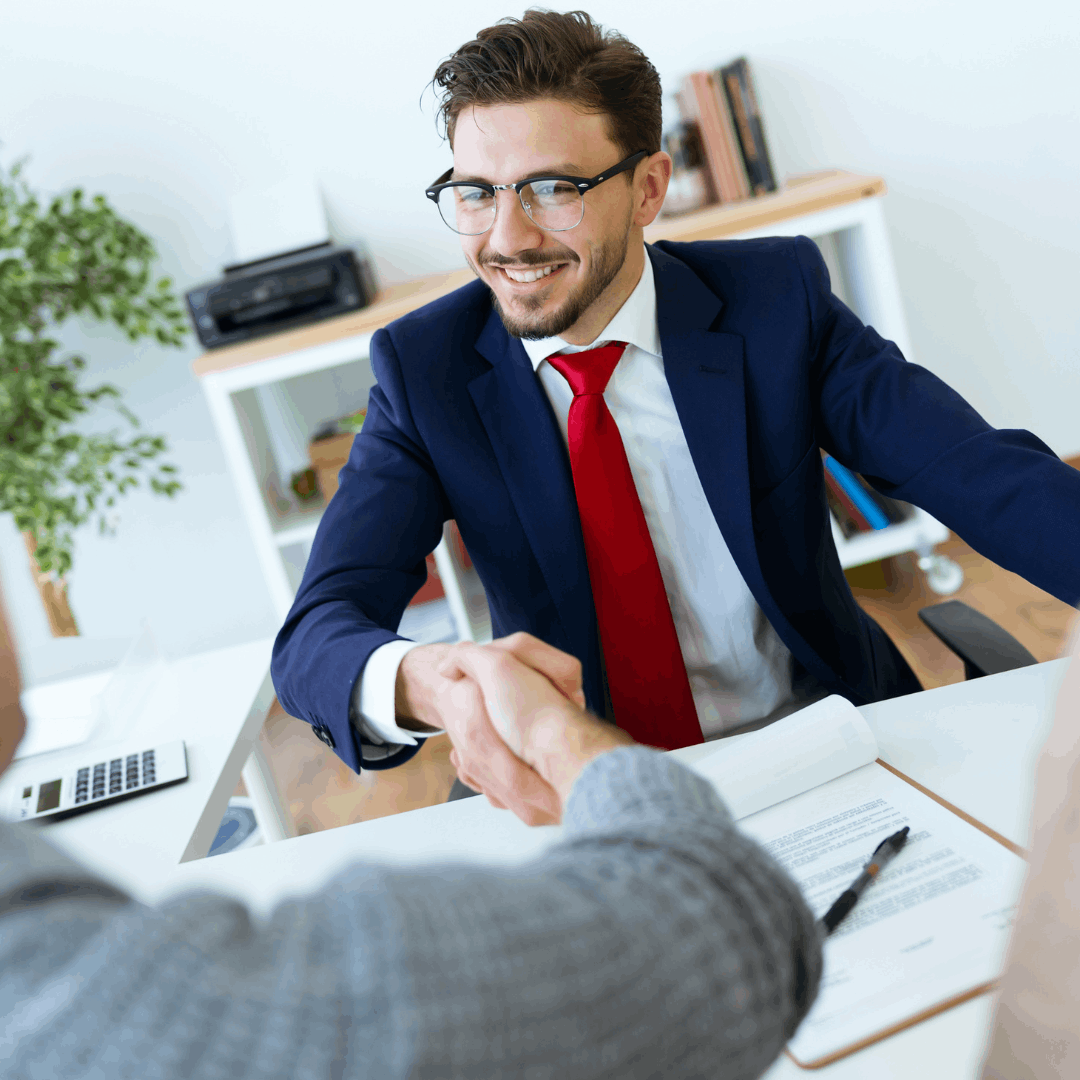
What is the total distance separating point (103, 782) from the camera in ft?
4.01

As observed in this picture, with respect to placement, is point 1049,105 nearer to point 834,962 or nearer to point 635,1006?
point 834,962

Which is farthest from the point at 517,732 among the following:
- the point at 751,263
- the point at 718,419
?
the point at 751,263

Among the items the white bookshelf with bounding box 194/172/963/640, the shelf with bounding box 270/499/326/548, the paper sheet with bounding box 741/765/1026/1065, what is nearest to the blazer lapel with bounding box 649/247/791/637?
the paper sheet with bounding box 741/765/1026/1065

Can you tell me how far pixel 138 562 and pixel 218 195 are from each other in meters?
1.18

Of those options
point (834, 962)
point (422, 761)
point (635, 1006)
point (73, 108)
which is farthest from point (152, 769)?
point (73, 108)

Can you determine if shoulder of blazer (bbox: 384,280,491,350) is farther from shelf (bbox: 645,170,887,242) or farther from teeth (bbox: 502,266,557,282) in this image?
shelf (bbox: 645,170,887,242)

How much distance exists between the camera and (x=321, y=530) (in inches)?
50.3

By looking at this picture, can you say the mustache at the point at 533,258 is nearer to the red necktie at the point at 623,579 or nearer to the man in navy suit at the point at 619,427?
the man in navy suit at the point at 619,427

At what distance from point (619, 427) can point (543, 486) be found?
153 millimetres

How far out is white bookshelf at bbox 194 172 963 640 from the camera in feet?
7.98

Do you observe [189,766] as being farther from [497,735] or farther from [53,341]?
[53,341]

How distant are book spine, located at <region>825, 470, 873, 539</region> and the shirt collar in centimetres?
151

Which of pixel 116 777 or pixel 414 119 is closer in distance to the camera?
pixel 116 777

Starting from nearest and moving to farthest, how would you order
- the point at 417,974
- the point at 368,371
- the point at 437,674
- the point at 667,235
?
the point at 417,974 < the point at 437,674 < the point at 667,235 < the point at 368,371
